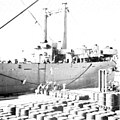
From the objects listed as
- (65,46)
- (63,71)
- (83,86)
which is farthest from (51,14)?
(83,86)

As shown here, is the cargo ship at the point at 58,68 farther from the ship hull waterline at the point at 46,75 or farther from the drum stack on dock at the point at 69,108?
the drum stack on dock at the point at 69,108

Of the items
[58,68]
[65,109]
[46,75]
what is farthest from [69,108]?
[58,68]

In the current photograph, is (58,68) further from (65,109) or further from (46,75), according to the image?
(65,109)

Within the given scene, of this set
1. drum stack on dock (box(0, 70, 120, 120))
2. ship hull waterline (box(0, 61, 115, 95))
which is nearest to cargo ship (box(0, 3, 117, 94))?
ship hull waterline (box(0, 61, 115, 95))

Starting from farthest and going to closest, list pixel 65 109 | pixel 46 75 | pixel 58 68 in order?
pixel 58 68
pixel 46 75
pixel 65 109

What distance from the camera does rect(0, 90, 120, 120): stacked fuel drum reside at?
19.7ft

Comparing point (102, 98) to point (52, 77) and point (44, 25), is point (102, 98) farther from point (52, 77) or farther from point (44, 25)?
point (44, 25)

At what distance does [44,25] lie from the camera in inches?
869

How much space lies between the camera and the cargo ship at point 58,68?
15.4 metres

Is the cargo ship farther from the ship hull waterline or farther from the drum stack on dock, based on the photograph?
the drum stack on dock

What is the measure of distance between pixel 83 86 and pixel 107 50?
164 inches

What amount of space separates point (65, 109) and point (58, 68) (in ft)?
35.1

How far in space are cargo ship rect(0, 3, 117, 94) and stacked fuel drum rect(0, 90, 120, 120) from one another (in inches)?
152

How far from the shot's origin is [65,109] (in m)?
7.25
